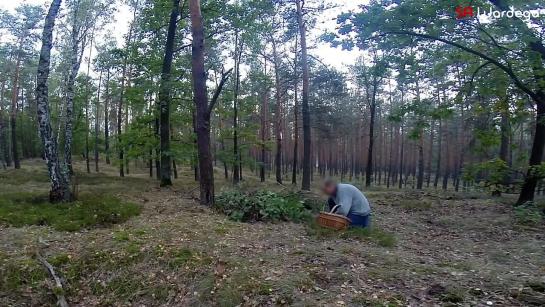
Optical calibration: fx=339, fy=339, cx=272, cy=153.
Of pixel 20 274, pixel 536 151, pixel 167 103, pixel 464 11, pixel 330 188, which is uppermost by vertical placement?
pixel 464 11

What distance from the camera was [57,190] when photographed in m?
8.38

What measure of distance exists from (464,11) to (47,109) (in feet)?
34.6

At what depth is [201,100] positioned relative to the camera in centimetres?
939

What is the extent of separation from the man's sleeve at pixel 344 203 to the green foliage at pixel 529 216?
229 inches

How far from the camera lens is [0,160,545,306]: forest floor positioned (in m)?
4.23

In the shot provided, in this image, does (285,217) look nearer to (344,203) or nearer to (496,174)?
(344,203)

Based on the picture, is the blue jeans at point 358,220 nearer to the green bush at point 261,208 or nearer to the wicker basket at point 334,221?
the wicker basket at point 334,221

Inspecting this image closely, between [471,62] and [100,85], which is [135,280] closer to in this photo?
[471,62]

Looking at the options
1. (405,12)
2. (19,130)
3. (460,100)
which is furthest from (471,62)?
(19,130)

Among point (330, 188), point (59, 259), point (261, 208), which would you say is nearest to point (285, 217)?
point (261, 208)

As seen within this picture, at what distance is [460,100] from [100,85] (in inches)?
1064

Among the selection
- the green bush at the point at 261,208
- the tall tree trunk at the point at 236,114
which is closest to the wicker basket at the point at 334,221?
the green bush at the point at 261,208

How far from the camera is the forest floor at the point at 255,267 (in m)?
4.23

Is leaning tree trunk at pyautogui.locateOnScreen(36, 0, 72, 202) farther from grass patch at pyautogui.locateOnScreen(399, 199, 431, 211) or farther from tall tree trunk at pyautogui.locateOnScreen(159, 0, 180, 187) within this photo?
grass patch at pyautogui.locateOnScreen(399, 199, 431, 211)
